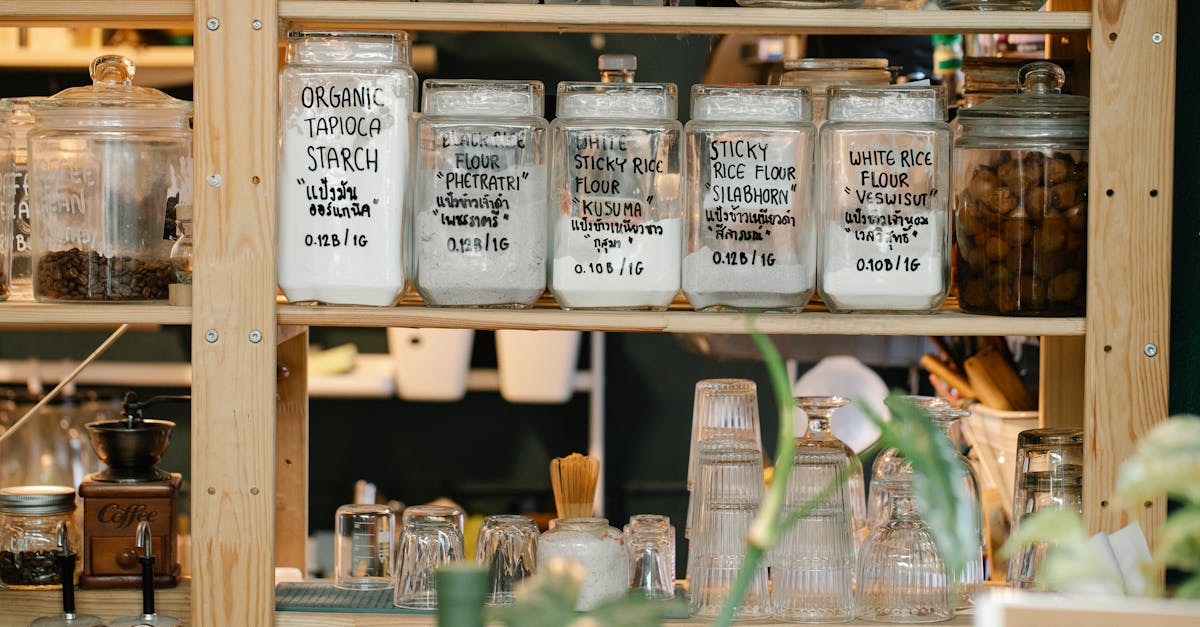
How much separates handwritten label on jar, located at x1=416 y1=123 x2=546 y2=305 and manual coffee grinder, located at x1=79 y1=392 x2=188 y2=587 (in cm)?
41

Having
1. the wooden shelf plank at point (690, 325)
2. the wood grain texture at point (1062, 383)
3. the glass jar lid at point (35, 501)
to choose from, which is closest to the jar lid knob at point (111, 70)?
the wooden shelf plank at point (690, 325)

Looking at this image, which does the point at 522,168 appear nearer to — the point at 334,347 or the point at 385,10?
the point at 385,10

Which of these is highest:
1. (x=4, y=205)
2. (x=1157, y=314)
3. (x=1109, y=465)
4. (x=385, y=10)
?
(x=385, y=10)

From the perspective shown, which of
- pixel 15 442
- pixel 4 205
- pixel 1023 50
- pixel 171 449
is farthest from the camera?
pixel 171 449

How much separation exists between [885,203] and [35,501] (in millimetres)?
965

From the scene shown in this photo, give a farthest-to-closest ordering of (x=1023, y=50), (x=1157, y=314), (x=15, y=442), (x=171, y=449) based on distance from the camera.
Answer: (x=171, y=449), (x=15, y=442), (x=1023, y=50), (x=1157, y=314)

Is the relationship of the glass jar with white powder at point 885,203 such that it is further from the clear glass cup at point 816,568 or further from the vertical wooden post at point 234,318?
the vertical wooden post at point 234,318

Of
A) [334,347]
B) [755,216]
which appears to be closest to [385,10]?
[755,216]

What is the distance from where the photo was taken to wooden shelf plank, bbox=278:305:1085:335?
4.17ft

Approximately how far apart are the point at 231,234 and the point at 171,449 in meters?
1.91

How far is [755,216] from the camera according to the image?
1.30m

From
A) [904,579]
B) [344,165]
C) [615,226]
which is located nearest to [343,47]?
[344,165]

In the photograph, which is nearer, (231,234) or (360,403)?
(231,234)

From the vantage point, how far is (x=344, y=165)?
1287 millimetres
